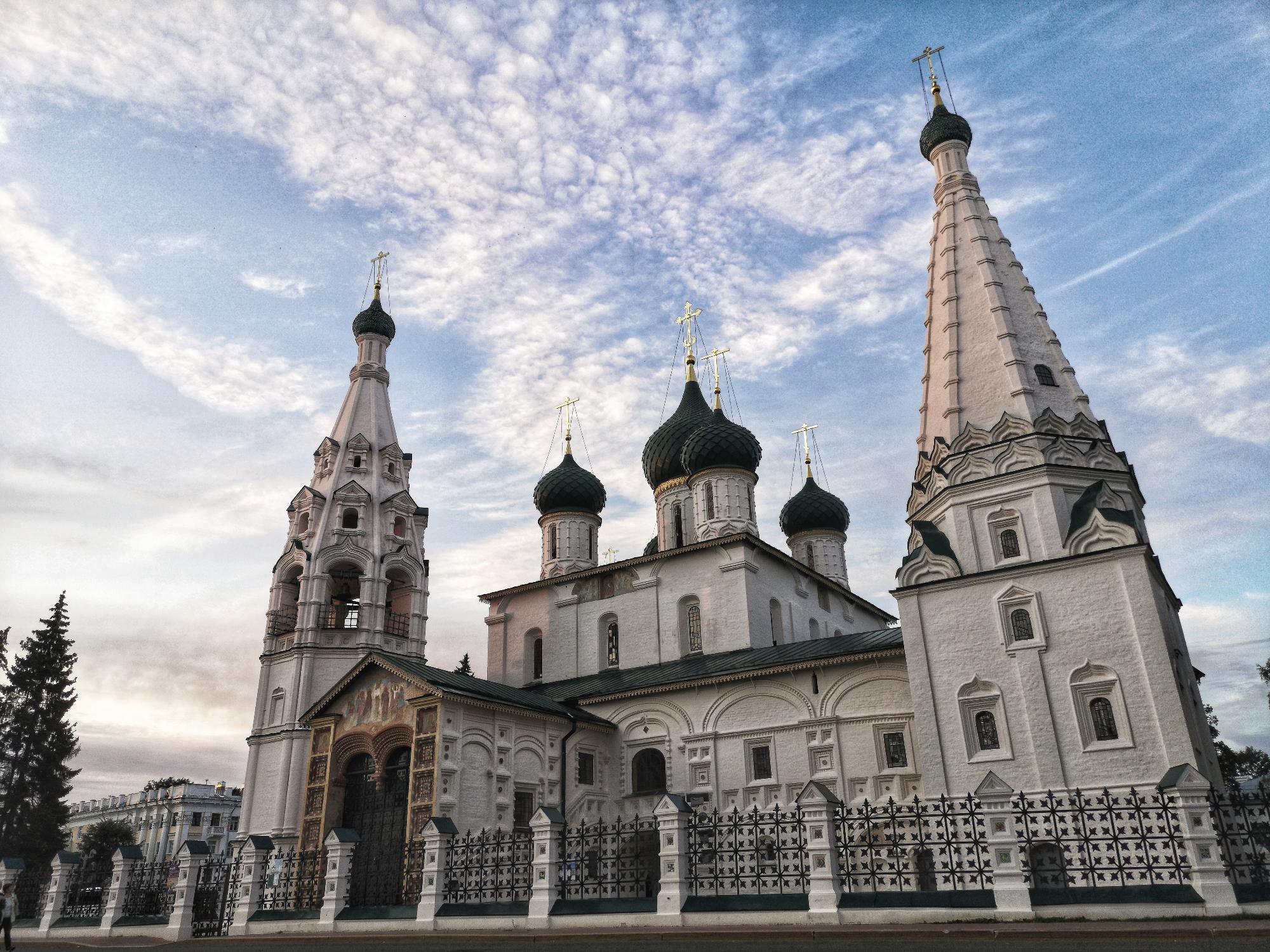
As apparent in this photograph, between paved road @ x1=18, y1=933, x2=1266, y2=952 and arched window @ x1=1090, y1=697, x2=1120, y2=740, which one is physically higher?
arched window @ x1=1090, y1=697, x2=1120, y2=740

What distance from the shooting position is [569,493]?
1085 inches

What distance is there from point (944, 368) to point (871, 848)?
426 inches

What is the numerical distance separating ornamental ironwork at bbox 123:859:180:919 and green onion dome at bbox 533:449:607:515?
1454cm

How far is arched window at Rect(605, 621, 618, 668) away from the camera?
23547 mm

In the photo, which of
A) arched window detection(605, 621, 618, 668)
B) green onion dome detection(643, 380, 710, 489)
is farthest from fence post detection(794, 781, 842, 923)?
Result: green onion dome detection(643, 380, 710, 489)

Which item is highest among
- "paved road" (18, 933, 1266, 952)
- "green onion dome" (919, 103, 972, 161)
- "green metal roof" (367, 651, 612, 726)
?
"green onion dome" (919, 103, 972, 161)

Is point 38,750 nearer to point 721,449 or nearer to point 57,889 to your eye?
point 57,889

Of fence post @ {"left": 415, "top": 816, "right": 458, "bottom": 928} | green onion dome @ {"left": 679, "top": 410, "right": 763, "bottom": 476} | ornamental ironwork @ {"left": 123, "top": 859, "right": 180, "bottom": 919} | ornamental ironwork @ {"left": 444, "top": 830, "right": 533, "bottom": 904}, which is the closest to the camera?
ornamental ironwork @ {"left": 444, "top": 830, "right": 533, "bottom": 904}

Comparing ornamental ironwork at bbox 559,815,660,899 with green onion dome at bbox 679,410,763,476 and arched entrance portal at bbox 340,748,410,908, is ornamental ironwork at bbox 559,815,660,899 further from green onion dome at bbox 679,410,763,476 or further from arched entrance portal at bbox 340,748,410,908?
green onion dome at bbox 679,410,763,476

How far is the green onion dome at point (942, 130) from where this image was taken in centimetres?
2052

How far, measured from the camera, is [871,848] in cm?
971

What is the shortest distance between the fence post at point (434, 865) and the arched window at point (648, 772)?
7.68 meters

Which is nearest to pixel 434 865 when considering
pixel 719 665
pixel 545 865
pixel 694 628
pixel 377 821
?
pixel 545 865

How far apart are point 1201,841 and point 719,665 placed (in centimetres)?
1201
